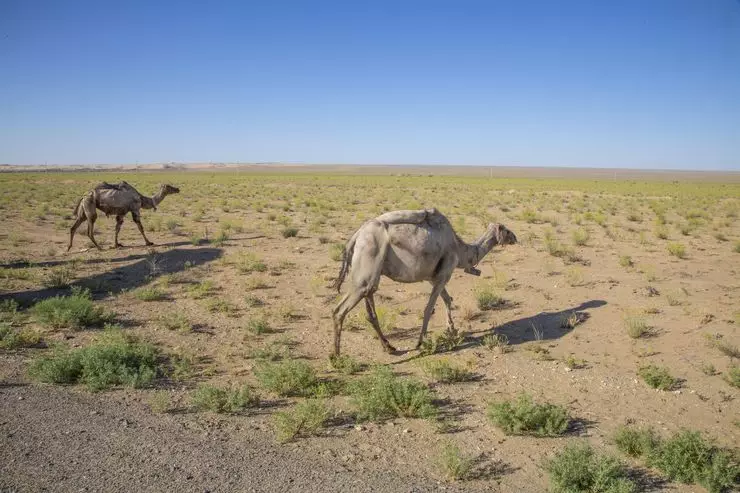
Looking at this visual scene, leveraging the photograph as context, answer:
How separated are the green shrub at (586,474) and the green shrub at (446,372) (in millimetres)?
2171

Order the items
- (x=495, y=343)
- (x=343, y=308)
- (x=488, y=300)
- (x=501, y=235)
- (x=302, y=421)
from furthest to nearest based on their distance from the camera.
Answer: (x=488, y=300) → (x=501, y=235) → (x=495, y=343) → (x=343, y=308) → (x=302, y=421)

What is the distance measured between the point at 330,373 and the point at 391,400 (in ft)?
5.07

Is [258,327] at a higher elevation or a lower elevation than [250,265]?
lower

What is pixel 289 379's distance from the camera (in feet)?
20.5

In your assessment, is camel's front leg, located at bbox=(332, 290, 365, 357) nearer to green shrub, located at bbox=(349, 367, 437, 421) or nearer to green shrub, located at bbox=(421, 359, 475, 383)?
green shrub, located at bbox=(349, 367, 437, 421)

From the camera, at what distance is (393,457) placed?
4883mm

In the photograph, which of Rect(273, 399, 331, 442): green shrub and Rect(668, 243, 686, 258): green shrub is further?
Rect(668, 243, 686, 258): green shrub

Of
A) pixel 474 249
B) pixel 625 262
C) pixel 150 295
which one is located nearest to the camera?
pixel 474 249

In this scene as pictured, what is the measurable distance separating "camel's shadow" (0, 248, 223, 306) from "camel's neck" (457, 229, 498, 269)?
25.6 feet

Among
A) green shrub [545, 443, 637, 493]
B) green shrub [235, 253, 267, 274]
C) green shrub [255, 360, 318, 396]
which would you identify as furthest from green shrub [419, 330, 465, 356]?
green shrub [235, 253, 267, 274]

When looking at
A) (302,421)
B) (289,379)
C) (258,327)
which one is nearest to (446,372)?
(289,379)

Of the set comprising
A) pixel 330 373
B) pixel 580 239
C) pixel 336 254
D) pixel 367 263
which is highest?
pixel 367 263

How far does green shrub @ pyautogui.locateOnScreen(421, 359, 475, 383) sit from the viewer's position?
6.71 m

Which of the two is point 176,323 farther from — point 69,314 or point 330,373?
point 330,373
